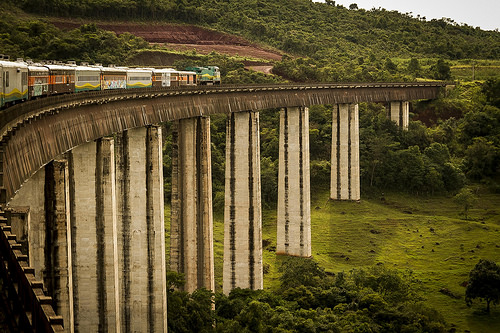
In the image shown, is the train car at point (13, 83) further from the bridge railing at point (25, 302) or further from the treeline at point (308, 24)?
the treeline at point (308, 24)

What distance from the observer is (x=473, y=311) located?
2009 inches

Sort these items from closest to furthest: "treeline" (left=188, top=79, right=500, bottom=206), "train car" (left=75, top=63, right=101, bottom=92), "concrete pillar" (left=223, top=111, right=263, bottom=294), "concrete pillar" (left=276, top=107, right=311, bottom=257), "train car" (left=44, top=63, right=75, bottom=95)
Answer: "train car" (left=44, top=63, right=75, bottom=95) → "train car" (left=75, top=63, right=101, bottom=92) → "concrete pillar" (left=223, top=111, right=263, bottom=294) → "concrete pillar" (left=276, top=107, right=311, bottom=257) → "treeline" (left=188, top=79, right=500, bottom=206)

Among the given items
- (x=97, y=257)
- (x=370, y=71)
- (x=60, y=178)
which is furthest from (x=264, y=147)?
(x=60, y=178)

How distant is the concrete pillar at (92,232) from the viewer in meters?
34.8

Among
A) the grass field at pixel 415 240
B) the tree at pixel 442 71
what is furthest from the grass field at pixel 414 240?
the tree at pixel 442 71

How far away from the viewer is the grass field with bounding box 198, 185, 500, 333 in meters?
54.1

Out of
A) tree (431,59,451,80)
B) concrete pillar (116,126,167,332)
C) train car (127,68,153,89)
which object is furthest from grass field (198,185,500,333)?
tree (431,59,451,80)

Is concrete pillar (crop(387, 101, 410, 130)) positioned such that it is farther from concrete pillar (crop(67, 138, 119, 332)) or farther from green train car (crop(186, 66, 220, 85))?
concrete pillar (crop(67, 138, 119, 332))

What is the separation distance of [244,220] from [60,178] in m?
27.8

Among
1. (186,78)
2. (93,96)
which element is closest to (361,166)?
(186,78)

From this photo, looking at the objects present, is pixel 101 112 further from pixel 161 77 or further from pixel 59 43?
pixel 59 43

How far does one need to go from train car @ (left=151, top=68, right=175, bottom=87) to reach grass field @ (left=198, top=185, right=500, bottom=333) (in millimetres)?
13780

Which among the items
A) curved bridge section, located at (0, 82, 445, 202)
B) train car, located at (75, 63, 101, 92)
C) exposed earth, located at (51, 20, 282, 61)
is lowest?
curved bridge section, located at (0, 82, 445, 202)

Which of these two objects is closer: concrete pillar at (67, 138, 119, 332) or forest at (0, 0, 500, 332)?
concrete pillar at (67, 138, 119, 332)
